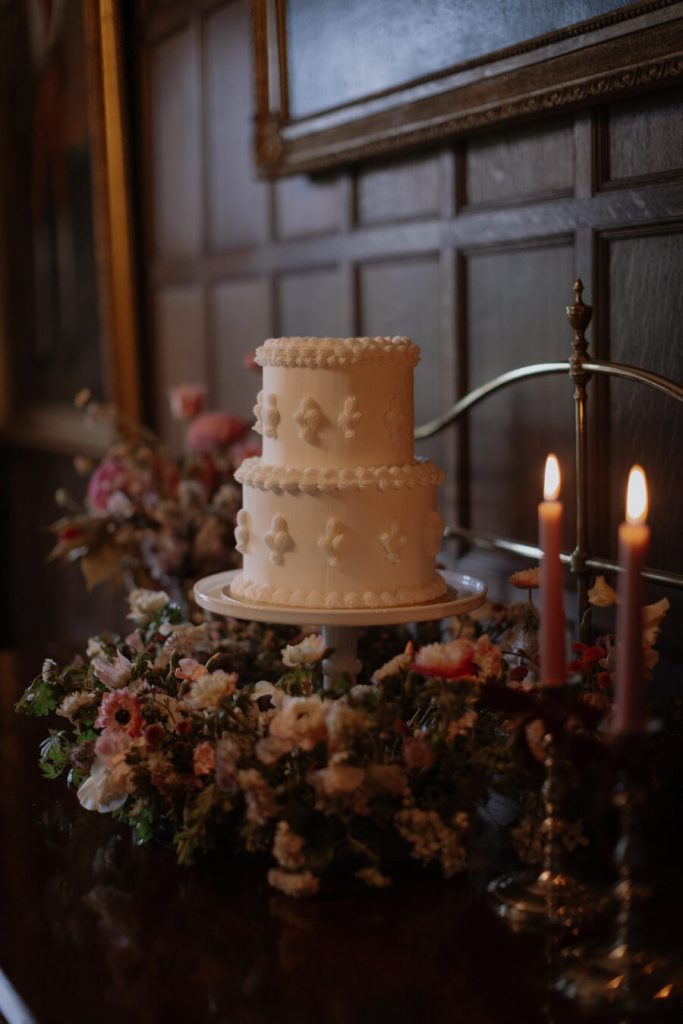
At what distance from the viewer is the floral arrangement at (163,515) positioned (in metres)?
2.82

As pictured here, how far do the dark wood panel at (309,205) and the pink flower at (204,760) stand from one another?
5.81 feet

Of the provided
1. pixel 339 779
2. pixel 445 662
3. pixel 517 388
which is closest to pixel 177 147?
pixel 517 388

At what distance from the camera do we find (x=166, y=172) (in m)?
4.07

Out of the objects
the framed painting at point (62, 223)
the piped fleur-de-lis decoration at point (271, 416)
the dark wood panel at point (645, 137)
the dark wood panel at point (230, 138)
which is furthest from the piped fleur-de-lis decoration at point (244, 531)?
the framed painting at point (62, 223)

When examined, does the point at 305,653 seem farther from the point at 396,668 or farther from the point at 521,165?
the point at 521,165

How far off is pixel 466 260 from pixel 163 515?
0.88 meters

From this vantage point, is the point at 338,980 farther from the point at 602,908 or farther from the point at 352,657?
the point at 352,657

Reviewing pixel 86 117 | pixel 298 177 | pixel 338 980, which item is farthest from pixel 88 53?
pixel 338 980

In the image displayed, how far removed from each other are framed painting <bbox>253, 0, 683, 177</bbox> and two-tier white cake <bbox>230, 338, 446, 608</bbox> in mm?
645

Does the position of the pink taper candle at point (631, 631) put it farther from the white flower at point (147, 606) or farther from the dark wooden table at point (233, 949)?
the white flower at point (147, 606)

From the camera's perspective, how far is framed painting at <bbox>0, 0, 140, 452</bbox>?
13.8 ft

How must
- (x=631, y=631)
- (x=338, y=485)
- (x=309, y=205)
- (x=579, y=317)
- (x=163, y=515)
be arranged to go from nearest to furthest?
(x=631, y=631)
(x=338, y=485)
(x=579, y=317)
(x=163, y=515)
(x=309, y=205)

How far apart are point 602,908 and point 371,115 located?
1.88m

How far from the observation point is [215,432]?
10.1 ft
